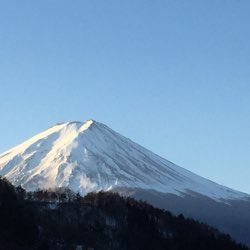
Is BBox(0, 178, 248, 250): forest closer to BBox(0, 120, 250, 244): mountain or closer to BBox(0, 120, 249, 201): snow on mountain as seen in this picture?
BBox(0, 120, 250, 244): mountain

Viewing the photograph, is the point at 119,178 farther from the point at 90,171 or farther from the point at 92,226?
the point at 92,226

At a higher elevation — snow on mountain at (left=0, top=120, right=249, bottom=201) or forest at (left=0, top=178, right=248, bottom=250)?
snow on mountain at (left=0, top=120, right=249, bottom=201)

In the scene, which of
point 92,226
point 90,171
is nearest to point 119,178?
point 90,171

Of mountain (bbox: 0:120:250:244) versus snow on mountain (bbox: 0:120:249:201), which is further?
snow on mountain (bbox: 0:120:249:201)

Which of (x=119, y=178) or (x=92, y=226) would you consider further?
(x=119, y=178)

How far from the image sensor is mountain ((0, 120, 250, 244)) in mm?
171250

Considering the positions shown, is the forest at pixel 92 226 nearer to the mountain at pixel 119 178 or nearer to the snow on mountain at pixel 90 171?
the mountain at pixel 119 178

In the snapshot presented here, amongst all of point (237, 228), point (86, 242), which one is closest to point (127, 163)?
point (237, 228)

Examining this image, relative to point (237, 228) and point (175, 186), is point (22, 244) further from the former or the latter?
point (175, 186)

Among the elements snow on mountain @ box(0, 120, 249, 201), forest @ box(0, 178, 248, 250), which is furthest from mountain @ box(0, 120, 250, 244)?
forest @ box(0, 178, 248, 250)

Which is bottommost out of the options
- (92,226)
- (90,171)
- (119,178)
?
(92,226)

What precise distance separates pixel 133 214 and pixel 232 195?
121425 millimetres

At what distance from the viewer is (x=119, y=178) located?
18262 centimetres

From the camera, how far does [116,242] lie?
7312 cm
